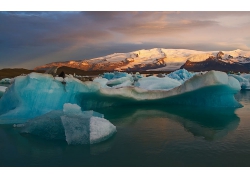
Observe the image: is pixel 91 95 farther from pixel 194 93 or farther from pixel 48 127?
pixel 48 127

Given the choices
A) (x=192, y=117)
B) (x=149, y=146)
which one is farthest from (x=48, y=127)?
(x=192, y=117)

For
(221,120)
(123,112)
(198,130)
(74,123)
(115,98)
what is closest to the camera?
(74,123)

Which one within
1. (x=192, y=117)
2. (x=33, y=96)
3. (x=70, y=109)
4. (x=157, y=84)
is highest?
(x=157, y=84)

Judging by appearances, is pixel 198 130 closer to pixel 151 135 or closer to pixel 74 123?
pixel 151 135

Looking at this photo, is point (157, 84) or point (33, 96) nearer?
point (33, 96)

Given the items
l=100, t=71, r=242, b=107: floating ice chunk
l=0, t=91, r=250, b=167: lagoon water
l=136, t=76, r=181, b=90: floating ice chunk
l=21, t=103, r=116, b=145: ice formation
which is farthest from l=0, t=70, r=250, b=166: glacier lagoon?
l=136, t=76, r=181, b=90: floating ice chunk

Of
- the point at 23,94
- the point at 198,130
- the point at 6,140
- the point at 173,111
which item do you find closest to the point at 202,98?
the point at 173,111

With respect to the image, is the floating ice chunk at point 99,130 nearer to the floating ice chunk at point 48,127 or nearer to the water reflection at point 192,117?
the floating ice chunk at point 48,127

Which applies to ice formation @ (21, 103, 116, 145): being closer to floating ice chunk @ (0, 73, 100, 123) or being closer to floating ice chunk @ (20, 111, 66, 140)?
floating ice chunk @ (20, 111, 66, 140)
